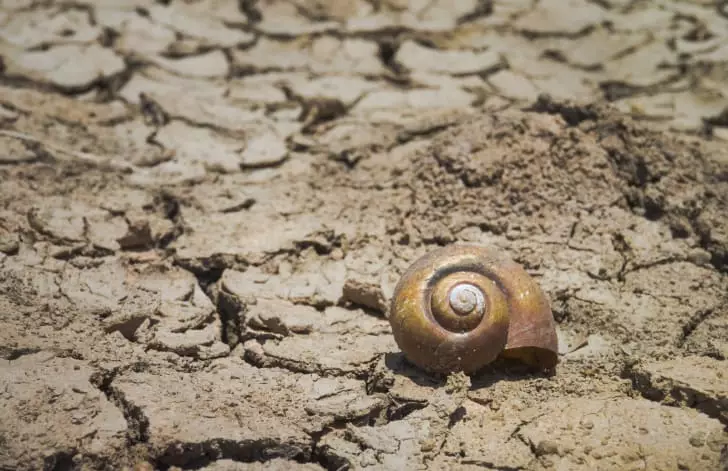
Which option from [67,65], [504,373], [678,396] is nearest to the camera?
[678,396]

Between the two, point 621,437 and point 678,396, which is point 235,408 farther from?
point 678,396

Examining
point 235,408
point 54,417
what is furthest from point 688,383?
point 54,417

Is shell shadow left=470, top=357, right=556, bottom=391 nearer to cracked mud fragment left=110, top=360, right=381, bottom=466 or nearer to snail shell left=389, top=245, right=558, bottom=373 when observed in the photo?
snail shell left=389, top=245, right=558, bottom=373

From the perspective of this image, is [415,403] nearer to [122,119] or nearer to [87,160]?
[87,160]

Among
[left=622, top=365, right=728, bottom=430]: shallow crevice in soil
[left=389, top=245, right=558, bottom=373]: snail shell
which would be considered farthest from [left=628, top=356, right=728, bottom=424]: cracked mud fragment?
[left=389, top=245, right=558, bottom=373]: snail shell

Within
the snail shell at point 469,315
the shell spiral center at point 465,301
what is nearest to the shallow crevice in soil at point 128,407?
the snail shell at point 469,315

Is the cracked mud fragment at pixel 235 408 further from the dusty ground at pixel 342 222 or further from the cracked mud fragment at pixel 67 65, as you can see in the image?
the cracked mud fragment at pixel 67 65
